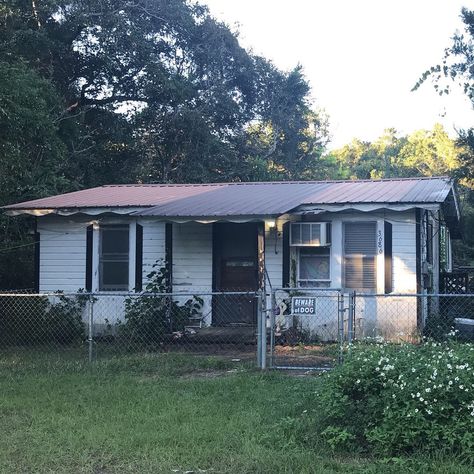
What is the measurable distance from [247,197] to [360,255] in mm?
2669

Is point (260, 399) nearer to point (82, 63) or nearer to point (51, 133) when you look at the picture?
point (51, 133)

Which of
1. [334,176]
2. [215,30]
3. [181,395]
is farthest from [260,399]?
[334,176]

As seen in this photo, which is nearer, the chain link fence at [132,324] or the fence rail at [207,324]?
the fence rail at [207,324]

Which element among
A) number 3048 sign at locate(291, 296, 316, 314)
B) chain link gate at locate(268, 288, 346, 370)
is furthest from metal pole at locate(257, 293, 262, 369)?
chain link gate at locate(268, 288, 346, 370)

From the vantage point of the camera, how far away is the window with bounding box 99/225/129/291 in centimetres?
1302

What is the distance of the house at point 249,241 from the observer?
1145 centimetres

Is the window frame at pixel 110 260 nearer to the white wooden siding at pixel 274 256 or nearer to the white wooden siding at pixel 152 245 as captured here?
the white wooden siding at pixel 152 245

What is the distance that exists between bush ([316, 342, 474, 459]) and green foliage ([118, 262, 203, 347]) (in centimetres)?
627

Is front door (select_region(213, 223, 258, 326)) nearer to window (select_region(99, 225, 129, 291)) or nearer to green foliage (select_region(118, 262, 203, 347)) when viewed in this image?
green foliage (select_region(118, 262, 203, 347))

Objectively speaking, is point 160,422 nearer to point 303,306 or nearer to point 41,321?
point 303,306

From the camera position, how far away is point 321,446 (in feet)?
16.9

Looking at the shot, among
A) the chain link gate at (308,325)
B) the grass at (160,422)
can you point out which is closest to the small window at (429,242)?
the chain link gate at (308,325)

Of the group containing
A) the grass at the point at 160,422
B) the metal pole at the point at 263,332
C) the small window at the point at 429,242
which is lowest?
the grass at the point at 160,422

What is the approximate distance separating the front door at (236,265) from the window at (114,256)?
195cm
